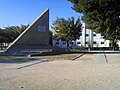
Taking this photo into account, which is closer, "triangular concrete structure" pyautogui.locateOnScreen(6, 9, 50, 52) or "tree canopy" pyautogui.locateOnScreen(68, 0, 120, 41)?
"tree canopy" pyautogui.locateOnScreen(68, 0, 120, 41)

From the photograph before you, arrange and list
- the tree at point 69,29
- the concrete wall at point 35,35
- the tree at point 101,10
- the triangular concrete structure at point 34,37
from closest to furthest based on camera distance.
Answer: the tree at point 101,10
the triangular concrete structure at point 34,37
the concrete wall at point 35,35
the tree at point 69,29

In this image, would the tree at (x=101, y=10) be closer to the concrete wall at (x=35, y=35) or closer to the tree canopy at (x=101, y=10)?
the tree canopy at (x=101, y=10)

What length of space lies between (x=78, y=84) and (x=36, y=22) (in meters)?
40.4

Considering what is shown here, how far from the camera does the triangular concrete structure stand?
46422 millimetres

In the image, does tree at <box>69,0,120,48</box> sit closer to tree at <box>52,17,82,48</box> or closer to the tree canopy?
the tree canopy

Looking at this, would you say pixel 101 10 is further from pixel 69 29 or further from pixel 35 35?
pixel 69 29

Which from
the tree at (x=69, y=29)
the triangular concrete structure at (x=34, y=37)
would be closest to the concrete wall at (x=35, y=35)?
the triangular concrete structure at (x=34, y=37)

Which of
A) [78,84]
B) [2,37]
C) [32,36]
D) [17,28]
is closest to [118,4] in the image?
[78,84]

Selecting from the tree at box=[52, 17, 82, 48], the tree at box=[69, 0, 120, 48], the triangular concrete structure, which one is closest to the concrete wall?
the triangular concrete structure

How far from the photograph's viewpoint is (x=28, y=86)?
35.7 feet

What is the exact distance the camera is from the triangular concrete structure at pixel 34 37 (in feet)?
152

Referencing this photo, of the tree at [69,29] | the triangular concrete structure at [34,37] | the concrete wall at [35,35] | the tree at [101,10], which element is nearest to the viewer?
the tree at [101,10]

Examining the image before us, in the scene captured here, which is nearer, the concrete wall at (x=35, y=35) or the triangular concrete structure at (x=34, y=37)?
the triangular concrete structure at (x=34, y=37)

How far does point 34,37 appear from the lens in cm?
4981
